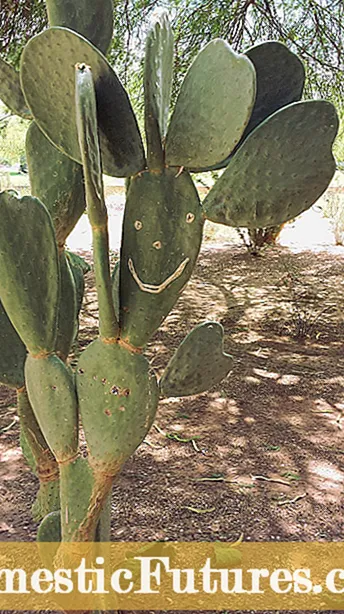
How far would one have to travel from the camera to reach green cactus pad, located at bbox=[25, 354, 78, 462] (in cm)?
117

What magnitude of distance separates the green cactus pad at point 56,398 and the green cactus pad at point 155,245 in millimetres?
147

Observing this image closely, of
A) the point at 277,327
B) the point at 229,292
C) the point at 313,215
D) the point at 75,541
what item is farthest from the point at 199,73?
the point at 313,215

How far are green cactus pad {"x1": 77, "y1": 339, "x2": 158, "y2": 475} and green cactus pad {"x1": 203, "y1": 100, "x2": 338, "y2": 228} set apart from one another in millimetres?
314

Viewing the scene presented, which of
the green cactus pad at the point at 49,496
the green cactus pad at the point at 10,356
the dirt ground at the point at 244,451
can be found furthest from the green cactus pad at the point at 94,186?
the dirt ground at the point at 244,451

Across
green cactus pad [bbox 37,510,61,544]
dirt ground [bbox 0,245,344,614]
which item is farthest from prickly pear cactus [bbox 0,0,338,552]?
dirt ground [bbox 0,245,344,614]

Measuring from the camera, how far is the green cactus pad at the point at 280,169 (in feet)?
3.50

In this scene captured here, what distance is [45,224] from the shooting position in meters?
1.09

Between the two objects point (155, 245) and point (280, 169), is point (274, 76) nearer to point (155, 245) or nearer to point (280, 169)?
point (280, 169)

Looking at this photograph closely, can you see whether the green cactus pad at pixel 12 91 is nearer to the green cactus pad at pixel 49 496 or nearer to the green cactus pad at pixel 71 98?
the green cactus pad at pixel 71 98

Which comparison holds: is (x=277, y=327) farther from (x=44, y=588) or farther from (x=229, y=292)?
(x=44, y=588)

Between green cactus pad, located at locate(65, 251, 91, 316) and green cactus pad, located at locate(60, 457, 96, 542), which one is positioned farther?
green cactus pad, located at locate(65, 251, 91, 316)

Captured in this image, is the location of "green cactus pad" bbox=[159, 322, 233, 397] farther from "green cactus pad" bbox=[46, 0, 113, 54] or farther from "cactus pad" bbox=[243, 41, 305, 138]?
"green cactus pad" bbox=[46, 0, 113, 54]

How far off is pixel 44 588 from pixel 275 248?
5.95 metres

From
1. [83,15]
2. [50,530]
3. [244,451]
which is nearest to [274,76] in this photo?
[83,15]
